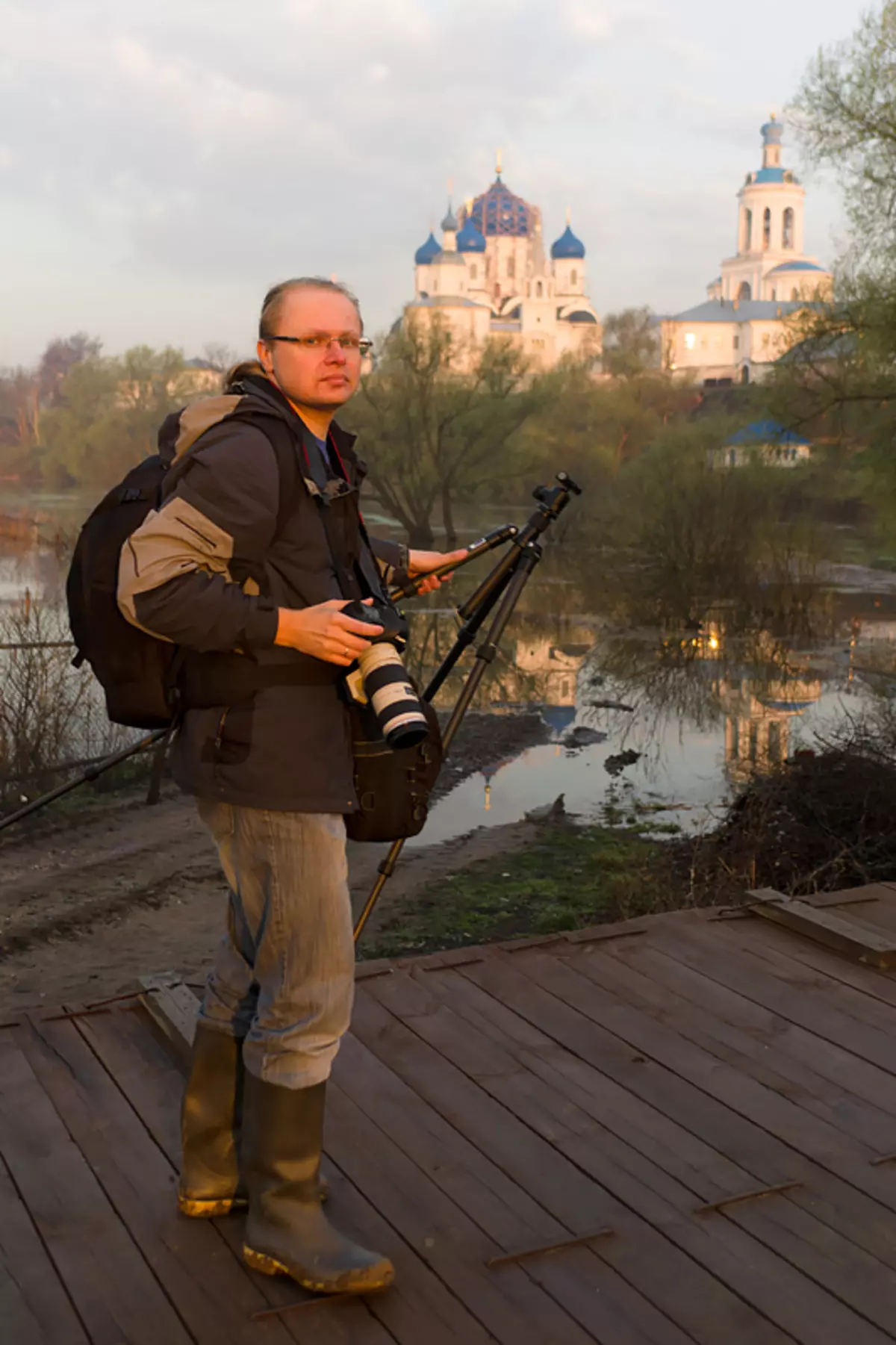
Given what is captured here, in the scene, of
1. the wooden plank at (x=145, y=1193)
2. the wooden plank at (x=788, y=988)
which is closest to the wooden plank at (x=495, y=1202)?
the wooden plank at (x=145, y=1193)

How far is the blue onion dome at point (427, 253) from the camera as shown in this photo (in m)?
108

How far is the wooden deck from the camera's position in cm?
241

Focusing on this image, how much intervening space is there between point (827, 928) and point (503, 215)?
12614cm

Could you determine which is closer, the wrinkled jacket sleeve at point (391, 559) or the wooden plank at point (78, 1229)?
the wooden plank at point (78, 1229)

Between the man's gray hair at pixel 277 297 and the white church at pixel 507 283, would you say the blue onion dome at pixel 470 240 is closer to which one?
the white church at pixel 507 283

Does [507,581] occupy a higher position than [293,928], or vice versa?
[507,581]

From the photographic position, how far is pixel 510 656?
1820 cm

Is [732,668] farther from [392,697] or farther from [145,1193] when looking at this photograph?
[392,697]

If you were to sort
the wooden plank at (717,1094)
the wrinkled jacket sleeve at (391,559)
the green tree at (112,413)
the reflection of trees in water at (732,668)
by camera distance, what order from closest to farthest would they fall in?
the wrinkled jacket sleeve at (391,559) → the wooden plank at (717,1094) → the reflection of trees in water at (732,668) → the green tree at (112,413)

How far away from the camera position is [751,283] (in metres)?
109

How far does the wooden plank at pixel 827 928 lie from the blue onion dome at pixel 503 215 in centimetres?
12198

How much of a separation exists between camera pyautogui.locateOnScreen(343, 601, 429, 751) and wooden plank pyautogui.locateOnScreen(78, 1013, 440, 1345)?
1.00 m

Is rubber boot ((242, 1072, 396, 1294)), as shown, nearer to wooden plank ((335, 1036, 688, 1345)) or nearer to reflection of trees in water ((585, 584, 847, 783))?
wooden plank ((335, 1036, 688, 1345))

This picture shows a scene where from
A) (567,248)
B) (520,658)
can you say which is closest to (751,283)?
(567,248)
